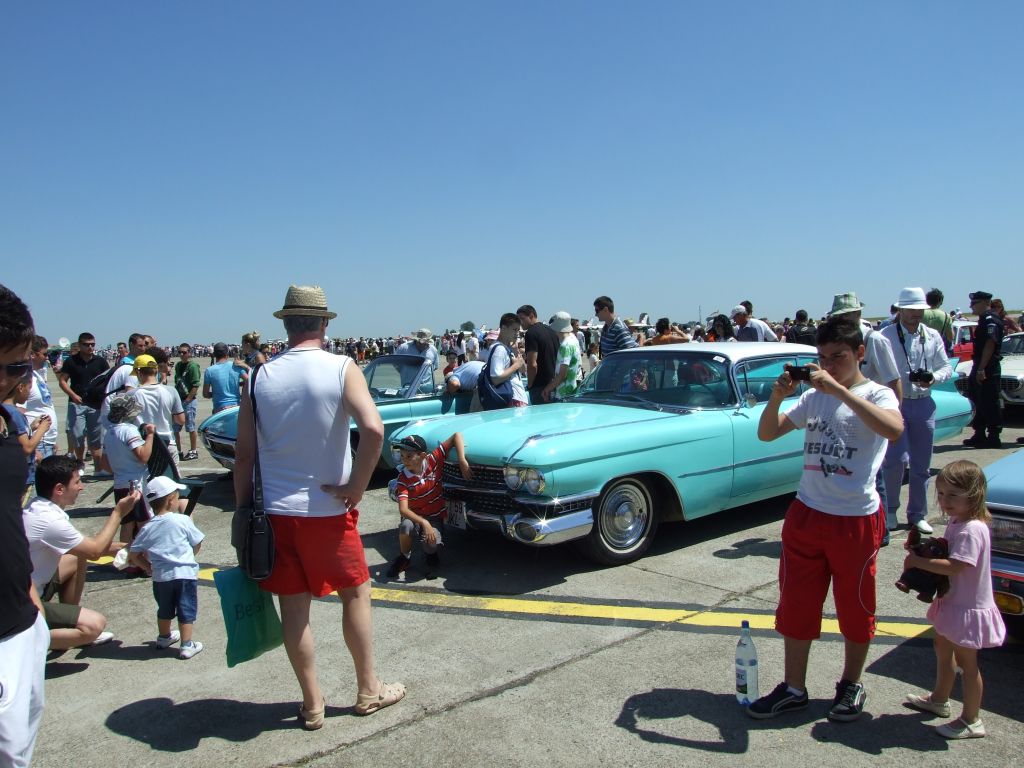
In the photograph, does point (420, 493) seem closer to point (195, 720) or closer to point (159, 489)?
point (159, 489)

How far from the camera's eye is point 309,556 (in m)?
3.19

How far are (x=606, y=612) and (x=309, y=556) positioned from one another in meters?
2.00

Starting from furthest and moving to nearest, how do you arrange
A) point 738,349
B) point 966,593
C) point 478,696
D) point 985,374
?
1. point 985,374
2. point 738,349
3. point 478,696
4. point 966,593

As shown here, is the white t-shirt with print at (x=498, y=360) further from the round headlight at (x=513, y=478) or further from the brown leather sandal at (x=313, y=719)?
the brown leather sandal at (x=313, y=719)

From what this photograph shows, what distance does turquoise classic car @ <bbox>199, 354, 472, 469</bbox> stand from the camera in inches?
321

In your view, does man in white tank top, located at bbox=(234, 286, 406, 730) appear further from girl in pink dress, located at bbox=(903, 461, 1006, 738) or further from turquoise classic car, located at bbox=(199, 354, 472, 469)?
turquoise classic car, located at bbox=(199, 354, 472, 469)

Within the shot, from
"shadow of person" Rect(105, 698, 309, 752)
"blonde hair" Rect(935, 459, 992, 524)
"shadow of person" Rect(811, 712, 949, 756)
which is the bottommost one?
"shadow of person" Rect(105, 698, 309, 752)

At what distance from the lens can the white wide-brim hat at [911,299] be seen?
5.44 meters

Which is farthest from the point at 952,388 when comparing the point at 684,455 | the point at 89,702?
the point at 89,702

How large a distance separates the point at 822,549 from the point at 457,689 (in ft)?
5.77

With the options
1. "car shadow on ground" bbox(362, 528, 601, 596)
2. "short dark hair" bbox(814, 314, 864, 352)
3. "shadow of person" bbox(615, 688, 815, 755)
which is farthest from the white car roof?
"shadow of person" bbox(615, 688, 815, 755)

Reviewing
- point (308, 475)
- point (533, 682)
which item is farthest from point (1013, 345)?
point (308, 475)

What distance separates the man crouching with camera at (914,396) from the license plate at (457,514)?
10.0ft

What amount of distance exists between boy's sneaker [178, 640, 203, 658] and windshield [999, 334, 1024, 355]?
12985mm
